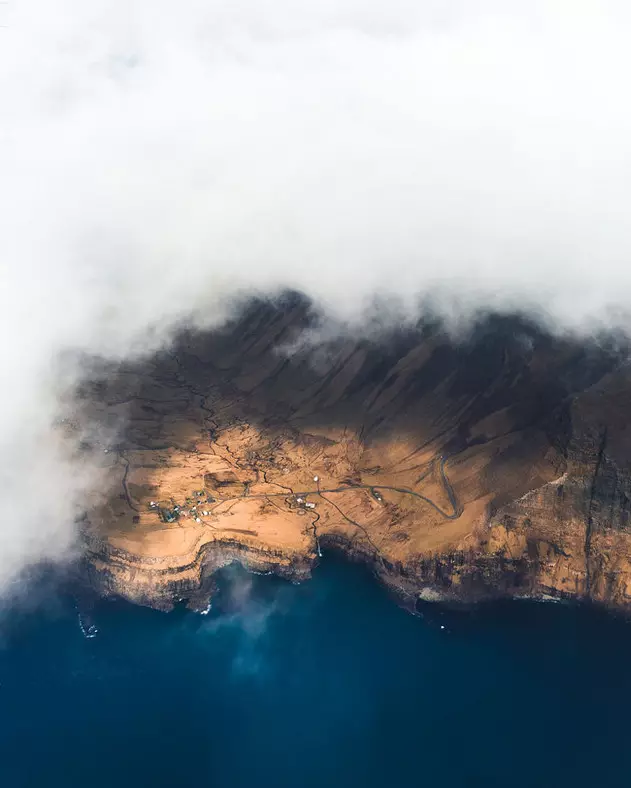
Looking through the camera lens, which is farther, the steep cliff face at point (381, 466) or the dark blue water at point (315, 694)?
the steep cliff face at point (381, 466)

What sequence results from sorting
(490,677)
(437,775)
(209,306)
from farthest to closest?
1. (209,306)
2. (490,677)
3. (437,775)

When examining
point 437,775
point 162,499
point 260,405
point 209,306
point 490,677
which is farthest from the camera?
point 209,306

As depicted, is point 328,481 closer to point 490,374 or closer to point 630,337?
point 490,374

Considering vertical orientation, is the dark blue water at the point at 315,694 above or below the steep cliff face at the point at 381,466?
below

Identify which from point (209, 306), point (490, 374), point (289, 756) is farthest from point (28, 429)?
point (490, 374)
